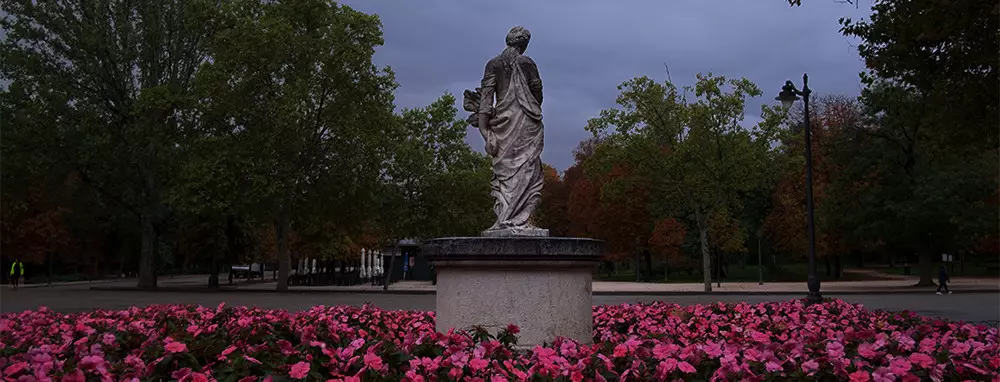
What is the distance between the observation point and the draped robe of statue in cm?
827

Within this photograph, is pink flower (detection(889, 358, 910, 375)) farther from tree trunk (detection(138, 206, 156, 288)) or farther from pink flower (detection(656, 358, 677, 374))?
tree trunk (detection(138, 206, 156, 288))

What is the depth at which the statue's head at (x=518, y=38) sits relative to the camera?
28.5 feet

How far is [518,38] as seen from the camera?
8.68 m

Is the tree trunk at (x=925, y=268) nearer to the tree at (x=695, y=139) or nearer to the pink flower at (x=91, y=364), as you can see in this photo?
the tree at (x=695, y=139)

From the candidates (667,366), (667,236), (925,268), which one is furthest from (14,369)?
(667,236)

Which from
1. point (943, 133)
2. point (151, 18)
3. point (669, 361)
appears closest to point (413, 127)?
point (151, 18)

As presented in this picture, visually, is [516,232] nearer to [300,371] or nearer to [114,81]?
[300,371]

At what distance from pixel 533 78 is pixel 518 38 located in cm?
52

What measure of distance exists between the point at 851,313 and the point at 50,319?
1012cm

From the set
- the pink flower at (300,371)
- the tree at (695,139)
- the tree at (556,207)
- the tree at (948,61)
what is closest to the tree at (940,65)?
the tree at (948,61)

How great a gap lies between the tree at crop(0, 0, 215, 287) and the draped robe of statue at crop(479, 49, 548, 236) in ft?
93.5

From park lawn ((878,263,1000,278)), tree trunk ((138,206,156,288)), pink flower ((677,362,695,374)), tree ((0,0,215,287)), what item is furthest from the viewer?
park lawn ((878,263,1000,278))

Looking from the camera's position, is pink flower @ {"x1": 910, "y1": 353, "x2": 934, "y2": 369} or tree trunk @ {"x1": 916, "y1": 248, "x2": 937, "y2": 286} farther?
tree trunk @ {"x1": 916, "y1": 248, "x2": 937, "y2": 286}

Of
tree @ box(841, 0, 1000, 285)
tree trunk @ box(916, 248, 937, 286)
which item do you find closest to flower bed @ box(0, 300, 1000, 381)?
tree @ box(841, 0, 1000, 285)
